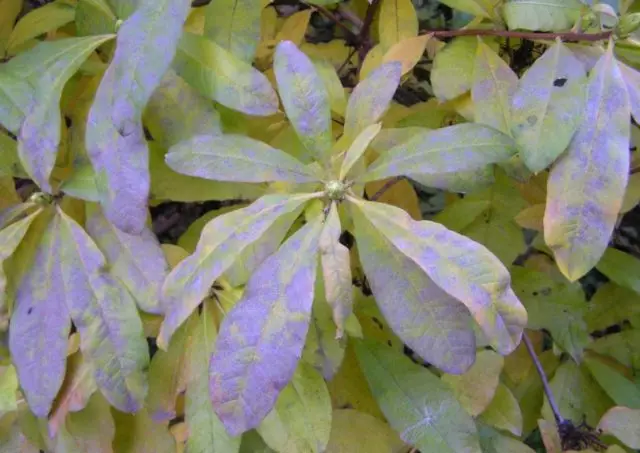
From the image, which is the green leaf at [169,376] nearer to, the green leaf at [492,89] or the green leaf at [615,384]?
the green leaf at [492,89]

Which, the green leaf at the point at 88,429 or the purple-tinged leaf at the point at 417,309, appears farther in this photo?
the green leaf at the point at 88,429

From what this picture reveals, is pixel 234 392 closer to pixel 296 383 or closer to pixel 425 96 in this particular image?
pixel 296 383

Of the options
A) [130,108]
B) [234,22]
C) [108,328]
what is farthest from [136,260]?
[234,22]

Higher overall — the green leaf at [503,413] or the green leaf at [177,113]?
the green leaf at [177,113]

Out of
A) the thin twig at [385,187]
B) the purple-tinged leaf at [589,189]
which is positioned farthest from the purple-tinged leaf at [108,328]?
the purple-tinged leaf at [589,189]

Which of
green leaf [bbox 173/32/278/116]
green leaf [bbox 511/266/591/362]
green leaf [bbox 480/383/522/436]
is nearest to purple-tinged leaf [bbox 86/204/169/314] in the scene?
green leaf [bbox 173/32/278/116]

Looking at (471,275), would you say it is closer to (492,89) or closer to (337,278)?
(337,278)

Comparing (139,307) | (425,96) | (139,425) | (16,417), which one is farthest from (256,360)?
(425,96)
